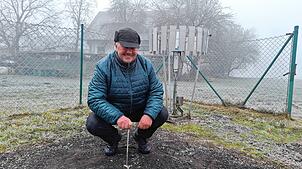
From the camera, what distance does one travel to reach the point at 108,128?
2486 millimetres

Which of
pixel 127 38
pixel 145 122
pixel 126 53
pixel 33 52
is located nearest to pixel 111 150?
pixel 145 122

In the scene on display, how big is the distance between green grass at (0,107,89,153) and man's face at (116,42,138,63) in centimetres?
149

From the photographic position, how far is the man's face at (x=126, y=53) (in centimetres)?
239

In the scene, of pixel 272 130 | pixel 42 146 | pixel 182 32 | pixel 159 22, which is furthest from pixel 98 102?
pixel 159 22

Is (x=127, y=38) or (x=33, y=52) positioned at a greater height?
(x=127, y=38)

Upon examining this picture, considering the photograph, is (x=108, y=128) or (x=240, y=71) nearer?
(x=108, y=128)

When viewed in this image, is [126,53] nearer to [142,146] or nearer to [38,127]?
[142,146]

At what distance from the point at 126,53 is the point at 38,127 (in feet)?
7.31

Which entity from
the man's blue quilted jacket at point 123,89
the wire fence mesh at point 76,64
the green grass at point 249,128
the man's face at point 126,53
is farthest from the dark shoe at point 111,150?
the wire fence mesh at point 76,64

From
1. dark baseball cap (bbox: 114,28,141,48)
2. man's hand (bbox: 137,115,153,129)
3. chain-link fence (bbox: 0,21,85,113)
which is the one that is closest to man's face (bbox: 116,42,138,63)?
dark baseball cap (bbox: 114,28,141,48)

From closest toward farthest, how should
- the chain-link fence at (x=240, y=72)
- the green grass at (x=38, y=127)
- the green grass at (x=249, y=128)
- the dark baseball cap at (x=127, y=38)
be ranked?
the dark baseball cap at (x=127, y=38)
the green grass at (x=38, y=127)
the green grass at (x=249, y=128)
the chain-link fence at (x=240, y=72)

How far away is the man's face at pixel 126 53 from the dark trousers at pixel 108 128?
53cm

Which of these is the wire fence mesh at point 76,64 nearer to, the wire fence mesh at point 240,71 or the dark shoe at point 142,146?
the wire fence mesh at point 240,71

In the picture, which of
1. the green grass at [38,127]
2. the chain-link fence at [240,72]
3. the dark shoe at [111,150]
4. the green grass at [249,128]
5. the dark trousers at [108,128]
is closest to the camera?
the dark trousers at [108,128]
